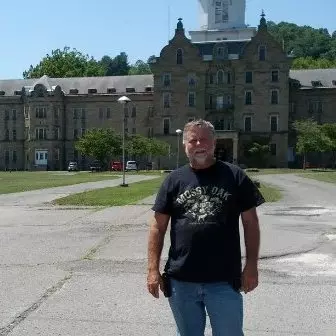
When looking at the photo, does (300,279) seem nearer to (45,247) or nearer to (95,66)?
(45,247)

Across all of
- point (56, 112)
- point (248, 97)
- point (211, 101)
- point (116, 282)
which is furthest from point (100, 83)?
point (116, 282)

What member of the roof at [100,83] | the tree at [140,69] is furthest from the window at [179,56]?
the tree at [140,69]

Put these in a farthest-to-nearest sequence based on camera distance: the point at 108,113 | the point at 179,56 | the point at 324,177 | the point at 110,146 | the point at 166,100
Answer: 1. the point at 108,113
2. the point at 166,100
3. the point at 179,56
4. the point at 110,146
5. the point at 324,177

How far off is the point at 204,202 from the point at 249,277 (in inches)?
27.0

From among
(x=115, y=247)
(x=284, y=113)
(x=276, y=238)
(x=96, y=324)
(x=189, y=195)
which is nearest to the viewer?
(x=189, y=195)

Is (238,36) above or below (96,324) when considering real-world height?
above

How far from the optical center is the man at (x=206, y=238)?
14.5 ft

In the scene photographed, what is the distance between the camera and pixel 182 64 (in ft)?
302

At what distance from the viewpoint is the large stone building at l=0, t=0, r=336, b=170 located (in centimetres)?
8988

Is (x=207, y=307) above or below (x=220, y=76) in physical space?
below

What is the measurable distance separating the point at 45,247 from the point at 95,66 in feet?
385

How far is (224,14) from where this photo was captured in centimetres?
10344

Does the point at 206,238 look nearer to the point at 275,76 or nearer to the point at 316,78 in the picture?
the point at 275,76

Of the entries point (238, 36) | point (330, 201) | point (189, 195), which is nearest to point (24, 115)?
point (238, 36)
